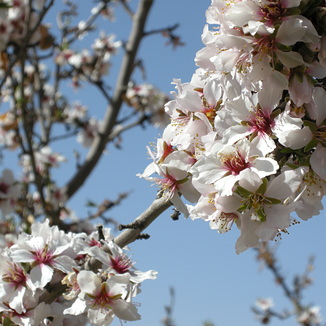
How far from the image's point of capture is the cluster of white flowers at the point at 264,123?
1156 mm

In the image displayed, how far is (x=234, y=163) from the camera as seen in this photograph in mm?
1185

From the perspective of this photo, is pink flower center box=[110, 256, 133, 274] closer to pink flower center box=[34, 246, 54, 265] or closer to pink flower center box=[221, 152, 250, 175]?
pink flower center box=[34, 246, 54, 265]

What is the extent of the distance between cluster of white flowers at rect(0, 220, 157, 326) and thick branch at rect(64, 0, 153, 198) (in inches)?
119

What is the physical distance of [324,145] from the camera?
1.18 m

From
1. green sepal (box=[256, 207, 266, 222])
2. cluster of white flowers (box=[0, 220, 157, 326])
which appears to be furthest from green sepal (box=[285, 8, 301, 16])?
cluster of white flowers (box=[0, 220, 157, 326])

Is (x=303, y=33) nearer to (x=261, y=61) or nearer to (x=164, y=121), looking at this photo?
(x=261, y=61)

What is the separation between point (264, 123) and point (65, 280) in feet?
2.75

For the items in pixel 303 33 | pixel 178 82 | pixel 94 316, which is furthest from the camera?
pixel 94 316

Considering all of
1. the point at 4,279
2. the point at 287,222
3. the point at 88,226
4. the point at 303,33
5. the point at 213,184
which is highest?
the point at 88,226

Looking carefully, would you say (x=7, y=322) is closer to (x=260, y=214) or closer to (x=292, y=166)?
(x=260, y=214)

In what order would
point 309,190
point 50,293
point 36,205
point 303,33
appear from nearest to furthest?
1. point 303,33
2. point 309,190
3. point 50,293
4. point 36,205

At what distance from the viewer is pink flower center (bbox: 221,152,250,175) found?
119 centimetres

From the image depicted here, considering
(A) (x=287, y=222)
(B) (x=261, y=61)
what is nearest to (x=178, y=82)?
(B) (x=261, y=61)

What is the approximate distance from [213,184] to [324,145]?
0.28 metres
